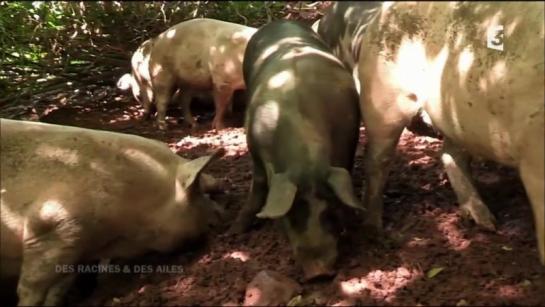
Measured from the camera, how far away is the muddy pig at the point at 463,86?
3.94 meters

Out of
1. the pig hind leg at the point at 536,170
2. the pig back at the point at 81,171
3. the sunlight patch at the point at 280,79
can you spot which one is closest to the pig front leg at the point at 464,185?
the pig hind leg at the point at 536,170

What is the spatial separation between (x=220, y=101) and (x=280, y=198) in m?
3.93

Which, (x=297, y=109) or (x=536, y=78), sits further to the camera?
(x=297, y=109)

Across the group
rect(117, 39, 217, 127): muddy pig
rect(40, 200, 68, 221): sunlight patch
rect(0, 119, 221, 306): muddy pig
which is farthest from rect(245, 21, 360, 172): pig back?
rect(117, 39, 217, 127): muddy pig

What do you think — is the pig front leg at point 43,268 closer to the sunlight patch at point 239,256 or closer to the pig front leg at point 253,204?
the sunlight patch at point 239,256

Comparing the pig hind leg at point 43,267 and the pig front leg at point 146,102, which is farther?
the pig front leg at point 146,102

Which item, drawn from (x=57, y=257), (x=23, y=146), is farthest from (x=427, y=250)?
(x=23, y=146)

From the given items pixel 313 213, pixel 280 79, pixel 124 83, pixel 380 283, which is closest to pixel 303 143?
pixel 313 213

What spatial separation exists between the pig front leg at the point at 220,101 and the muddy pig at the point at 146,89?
1.21ft

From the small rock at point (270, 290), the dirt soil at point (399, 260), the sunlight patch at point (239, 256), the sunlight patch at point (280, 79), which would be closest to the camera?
the small rock at point (270, 290)

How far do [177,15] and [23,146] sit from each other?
12.6 ft

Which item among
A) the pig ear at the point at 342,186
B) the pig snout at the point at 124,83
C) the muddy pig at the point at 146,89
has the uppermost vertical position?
the pig ear at the point at 342,186

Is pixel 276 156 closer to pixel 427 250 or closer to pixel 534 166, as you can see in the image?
pixel 427 250

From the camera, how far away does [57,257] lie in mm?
4363
